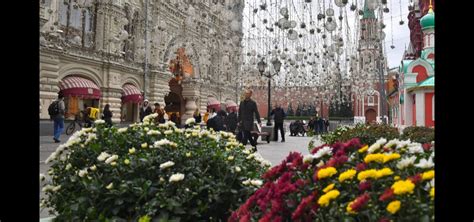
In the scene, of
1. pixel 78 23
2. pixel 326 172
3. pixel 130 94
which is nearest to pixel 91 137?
pixel 326 172

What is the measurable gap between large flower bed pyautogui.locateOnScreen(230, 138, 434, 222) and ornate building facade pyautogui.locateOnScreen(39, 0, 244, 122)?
11.4 metres

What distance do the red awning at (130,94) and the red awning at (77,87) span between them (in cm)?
383

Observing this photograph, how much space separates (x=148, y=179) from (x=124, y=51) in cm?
2613

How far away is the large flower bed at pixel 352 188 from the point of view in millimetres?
1789

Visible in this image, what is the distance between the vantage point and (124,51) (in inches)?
1100

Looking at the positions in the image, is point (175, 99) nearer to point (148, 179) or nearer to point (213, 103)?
point (213, 103)

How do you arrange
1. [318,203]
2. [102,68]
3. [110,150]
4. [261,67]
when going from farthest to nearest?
[102,68] → [261,67] → [110,150] → [318,203]

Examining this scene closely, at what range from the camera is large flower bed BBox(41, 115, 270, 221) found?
2971 mm

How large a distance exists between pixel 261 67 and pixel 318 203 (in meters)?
14.4

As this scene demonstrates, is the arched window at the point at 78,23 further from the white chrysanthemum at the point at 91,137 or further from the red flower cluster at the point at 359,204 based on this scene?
the red flower cluster at the point at 359,204

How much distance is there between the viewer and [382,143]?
240 centimetres

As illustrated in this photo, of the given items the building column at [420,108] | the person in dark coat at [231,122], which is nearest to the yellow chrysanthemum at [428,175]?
the person in dark coat at [231,122]
